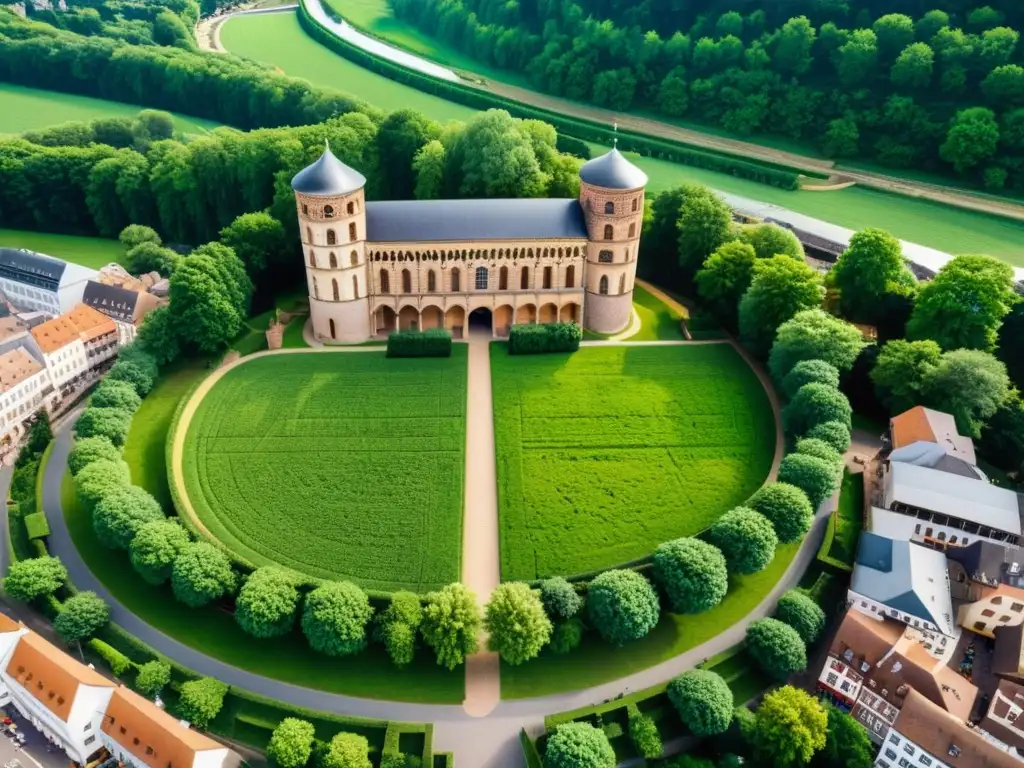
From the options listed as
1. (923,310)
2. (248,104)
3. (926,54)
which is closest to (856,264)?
(923,310)

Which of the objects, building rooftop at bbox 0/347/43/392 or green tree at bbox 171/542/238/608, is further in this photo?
building rooftop at bbox 0/347/43/392

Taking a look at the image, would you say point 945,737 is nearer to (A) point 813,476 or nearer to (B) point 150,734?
(A) point 813,476

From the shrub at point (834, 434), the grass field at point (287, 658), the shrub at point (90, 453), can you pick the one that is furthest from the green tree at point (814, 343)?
the shrub at point (90, 453)

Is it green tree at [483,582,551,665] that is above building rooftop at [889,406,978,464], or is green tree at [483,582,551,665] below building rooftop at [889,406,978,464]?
below

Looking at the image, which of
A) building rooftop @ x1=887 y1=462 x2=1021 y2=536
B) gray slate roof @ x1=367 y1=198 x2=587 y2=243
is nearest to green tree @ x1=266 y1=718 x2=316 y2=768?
building rooftop @ x1=887 y1=462 x2=1021 y2=536

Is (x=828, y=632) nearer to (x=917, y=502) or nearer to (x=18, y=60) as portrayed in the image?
(x=917, y=502)

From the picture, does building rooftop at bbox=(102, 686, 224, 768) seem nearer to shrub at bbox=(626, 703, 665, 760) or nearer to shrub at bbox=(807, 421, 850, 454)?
shrub at bbox=(626, 703, 665, 760)

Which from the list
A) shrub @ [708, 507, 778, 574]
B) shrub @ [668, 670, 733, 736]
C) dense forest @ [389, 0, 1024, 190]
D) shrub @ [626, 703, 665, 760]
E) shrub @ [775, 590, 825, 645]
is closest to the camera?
shrub @ [626, 703, 665, 760]
